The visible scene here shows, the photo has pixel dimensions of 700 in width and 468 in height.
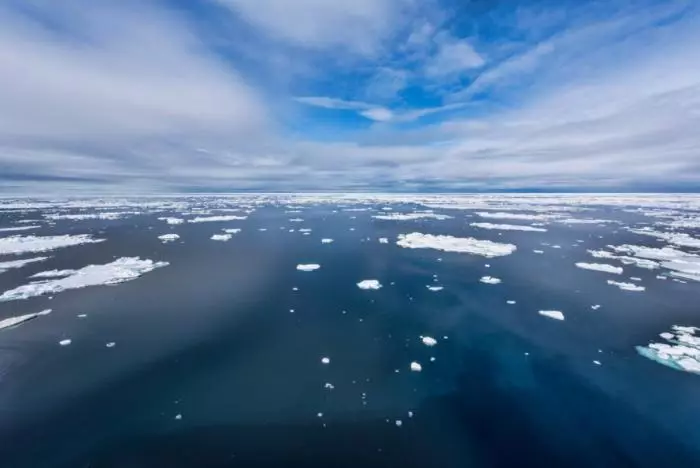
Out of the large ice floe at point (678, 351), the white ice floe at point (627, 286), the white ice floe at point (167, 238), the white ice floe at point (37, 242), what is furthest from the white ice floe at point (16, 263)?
the white ice floe at point (627, 286)

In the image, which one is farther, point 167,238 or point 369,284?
point 167,238

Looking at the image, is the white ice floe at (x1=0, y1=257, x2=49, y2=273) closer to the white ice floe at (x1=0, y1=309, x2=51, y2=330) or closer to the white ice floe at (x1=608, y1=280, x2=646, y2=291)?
A: the white ice floe at (x1=0, y1=309, x2=51, y2=330)

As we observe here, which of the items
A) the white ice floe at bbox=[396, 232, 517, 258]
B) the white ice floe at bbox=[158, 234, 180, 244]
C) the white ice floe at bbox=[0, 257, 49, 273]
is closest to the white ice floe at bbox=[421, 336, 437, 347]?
the white ice floe at bbox=[396, 232, 517, 258]

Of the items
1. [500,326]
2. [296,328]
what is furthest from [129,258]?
[500,326]

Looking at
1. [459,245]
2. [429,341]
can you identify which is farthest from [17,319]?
[459,245]

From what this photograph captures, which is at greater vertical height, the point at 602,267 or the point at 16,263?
the point at 16,263

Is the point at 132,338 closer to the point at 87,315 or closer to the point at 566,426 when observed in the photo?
the point at 87,315

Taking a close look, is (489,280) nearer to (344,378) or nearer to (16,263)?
(344,378)
